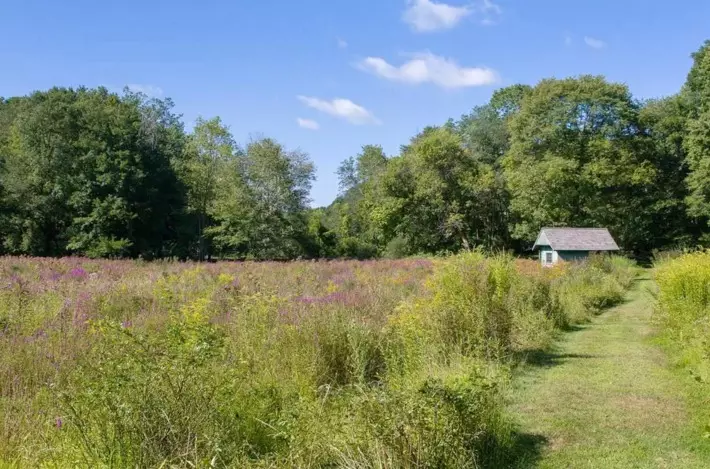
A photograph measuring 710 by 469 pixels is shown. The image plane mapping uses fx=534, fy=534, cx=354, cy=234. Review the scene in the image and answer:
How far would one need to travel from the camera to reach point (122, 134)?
36719mm

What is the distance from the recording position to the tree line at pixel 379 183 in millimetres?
34719

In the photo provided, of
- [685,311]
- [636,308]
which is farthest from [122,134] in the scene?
[685,311]

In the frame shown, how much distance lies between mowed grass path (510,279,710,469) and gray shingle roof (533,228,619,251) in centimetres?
2226

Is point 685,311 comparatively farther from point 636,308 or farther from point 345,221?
point 345,221

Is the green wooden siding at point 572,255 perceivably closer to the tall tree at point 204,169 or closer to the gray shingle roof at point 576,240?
the gray shingle roof at point 576,240

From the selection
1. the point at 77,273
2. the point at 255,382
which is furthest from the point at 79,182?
the point at 255,382

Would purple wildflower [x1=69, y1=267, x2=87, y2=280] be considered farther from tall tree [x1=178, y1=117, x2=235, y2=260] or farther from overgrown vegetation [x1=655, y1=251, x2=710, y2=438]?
tall tree [x1=178, y1=117, x2=235, y2=260]

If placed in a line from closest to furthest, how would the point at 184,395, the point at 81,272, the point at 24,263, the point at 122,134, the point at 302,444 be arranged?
the point at 184,395 → the point at 302,444 → the point at 81,272 → the point at 24,263 → the point at 122,134

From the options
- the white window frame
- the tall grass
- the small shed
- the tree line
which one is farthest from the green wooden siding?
the tall grass

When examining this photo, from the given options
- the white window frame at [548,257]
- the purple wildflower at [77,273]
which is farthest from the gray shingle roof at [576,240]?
the purple wildflower at [77,273]

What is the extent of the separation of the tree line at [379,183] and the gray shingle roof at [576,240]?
20.6 feet

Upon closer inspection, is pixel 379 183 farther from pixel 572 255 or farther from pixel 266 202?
pixel 572 255

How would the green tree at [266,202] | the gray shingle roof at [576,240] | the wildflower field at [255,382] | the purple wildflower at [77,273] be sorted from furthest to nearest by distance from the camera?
the green tree at [266,202] < the gray shingle roof at [576,240] < the purple wildflower at [77,273] < the wildflower field at [255,382]

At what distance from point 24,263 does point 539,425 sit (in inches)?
579
